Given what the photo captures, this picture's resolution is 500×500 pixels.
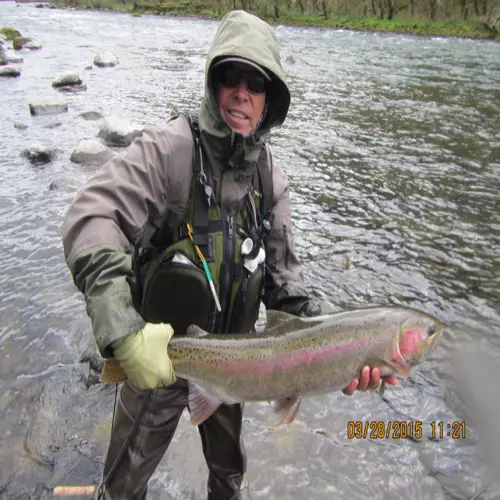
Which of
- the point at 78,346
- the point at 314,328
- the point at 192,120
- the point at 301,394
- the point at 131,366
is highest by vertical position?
the point at 192,120

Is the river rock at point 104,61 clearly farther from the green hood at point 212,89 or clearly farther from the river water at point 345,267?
the green hood at point 212,89

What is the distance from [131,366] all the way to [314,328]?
1034mm

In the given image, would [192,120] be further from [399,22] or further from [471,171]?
[399,22]

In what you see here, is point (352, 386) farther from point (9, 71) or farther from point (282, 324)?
point (9, 71)

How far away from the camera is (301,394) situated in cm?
253

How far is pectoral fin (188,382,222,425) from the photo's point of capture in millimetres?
2436

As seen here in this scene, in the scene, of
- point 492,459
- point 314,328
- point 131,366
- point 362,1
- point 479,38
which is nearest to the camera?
point 131,366

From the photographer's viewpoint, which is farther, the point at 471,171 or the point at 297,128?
the point at 297,128

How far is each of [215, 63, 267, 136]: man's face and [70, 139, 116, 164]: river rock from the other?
283 inches

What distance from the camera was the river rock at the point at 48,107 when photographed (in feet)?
40.3

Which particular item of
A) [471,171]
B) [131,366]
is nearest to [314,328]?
[131,366]

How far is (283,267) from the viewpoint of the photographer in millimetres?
3027

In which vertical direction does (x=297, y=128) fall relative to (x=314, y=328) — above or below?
below

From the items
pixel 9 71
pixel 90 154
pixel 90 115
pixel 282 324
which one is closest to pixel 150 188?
pixel 282 324
